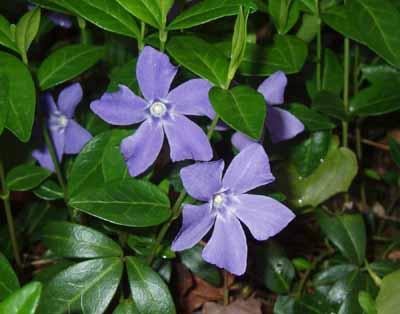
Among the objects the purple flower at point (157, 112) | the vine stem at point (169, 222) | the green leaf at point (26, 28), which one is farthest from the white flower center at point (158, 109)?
the green leaf at point (26, 28)

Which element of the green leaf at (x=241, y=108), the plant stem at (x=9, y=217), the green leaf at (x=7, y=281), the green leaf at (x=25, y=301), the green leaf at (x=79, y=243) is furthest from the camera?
the plant stem at (x=9, y=217)

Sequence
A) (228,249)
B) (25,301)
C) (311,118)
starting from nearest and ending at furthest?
(25,301)
(228,249)
(311,118)

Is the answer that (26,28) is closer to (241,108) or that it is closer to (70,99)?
(70,99)

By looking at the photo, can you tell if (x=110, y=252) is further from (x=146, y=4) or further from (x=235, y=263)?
(x=146, y=4)

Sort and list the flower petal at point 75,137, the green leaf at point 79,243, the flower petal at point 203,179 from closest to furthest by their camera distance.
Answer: the flower petal at point 203,179 → the green leaf at point 79,243 → the flower petal at point 75,137

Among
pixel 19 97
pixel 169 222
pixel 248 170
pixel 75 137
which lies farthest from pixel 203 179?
pixel 75 137

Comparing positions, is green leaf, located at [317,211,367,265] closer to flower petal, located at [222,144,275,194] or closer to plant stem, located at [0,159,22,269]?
flower petal, located at [222,144,275,194]

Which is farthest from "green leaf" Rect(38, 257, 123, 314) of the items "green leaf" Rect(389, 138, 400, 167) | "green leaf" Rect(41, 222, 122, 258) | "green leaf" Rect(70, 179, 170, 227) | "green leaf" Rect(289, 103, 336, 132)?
"green leaf" Rect(389, 138, 400, 167)

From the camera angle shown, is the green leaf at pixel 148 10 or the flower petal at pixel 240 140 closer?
the green leaf at pixel 148 10

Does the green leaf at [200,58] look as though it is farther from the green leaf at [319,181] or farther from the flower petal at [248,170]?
the green leaf at [319,181]
